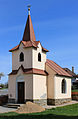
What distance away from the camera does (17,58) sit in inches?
870

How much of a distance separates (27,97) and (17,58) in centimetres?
477

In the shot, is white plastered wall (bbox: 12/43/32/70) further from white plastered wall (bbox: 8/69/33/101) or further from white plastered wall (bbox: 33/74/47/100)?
white plastered wall (bbox: 33/74/47/100)

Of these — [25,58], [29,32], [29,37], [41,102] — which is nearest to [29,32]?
[29,32]

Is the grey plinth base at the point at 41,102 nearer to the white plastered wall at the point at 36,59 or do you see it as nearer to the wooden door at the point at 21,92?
the wooden door at the point at 21,92

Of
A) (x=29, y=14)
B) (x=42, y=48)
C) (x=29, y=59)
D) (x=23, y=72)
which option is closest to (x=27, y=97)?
(x=23, y=72)

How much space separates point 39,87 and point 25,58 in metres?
3.56

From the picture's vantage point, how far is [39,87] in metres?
20.7

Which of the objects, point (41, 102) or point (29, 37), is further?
point (29, 37)

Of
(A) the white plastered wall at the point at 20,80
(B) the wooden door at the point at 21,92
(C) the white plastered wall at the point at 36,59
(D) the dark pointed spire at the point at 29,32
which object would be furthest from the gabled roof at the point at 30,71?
(D) the dark pointed spire at the point at 29,32

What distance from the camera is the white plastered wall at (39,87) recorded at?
20.0m

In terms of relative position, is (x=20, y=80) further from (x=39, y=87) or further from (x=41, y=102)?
(x=41, y=102)

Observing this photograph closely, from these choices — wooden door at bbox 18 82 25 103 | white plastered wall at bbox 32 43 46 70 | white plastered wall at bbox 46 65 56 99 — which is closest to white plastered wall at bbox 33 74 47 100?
white plastered wall at bbox 46 65 56 99

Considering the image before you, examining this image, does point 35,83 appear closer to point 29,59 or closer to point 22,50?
point 29,59

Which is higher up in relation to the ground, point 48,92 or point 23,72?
point 23,72
